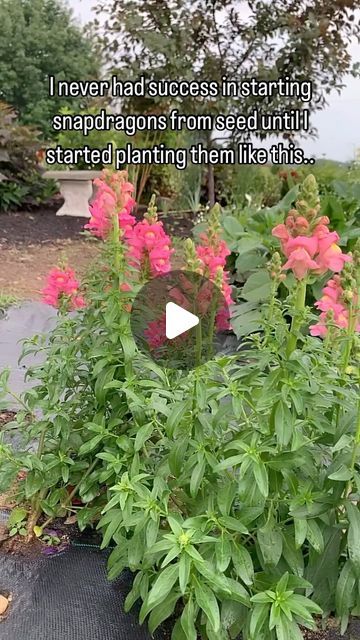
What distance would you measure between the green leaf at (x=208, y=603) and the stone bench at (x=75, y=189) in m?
6.10

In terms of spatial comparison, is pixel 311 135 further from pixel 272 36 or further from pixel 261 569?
pixel 261 569

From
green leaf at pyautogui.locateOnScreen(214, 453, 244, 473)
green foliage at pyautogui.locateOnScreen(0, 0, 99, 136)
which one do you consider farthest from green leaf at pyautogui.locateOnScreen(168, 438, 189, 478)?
green foliage at pyautogui.locateOnScreen(0, 0, 99, 136)

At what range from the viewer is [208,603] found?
1100 millimetres

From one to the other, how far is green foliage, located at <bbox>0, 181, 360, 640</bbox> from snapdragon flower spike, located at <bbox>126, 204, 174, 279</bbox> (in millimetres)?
35

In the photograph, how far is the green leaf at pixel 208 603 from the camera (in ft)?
3.57

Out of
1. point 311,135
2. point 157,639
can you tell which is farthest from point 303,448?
point 311,135

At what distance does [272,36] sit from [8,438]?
5.19 m

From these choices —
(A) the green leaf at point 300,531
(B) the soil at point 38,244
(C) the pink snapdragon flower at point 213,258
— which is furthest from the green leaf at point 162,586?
(B) the soil at point 38,244

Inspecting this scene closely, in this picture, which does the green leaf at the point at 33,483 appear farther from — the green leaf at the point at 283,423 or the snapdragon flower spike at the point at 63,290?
the green leaf at the point at 283,423

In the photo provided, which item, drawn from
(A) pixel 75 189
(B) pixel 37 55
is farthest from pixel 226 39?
(B) pixel 37 55

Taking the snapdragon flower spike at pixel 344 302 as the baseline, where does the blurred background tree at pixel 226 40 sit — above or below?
above

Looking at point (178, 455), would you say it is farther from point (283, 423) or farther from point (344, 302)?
point (344, 302)

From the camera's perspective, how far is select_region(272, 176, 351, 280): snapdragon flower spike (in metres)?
1.04

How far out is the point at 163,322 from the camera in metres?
1.20
